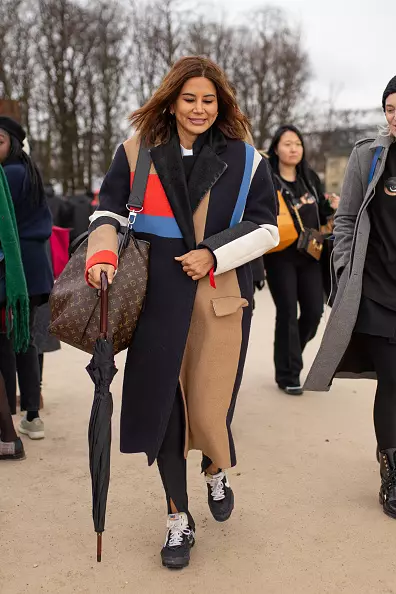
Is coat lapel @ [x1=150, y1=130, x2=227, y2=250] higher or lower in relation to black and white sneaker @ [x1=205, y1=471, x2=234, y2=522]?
higher

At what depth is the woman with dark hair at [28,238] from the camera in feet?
13.9

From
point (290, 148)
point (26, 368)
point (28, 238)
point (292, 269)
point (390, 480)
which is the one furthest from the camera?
point (292, 269)

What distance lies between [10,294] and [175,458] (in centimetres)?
157

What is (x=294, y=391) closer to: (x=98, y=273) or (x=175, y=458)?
(x=175, y=458)

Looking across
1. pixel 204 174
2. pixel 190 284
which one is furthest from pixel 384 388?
pixel 204 174

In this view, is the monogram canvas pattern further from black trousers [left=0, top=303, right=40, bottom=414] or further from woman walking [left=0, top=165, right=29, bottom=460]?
black trousers [left=0, top=303, right=40, bottom=414]

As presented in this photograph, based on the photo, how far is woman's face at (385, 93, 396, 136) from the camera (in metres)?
3.14

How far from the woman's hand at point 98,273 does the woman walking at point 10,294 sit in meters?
1.39

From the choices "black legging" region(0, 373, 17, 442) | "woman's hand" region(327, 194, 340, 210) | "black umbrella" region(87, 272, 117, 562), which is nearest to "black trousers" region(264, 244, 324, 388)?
"woman's hand" region(327, 194, 340, 210)

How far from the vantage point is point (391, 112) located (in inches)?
125

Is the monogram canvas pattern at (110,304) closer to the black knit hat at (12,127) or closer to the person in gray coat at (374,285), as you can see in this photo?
the person in gray coat at (374,285)

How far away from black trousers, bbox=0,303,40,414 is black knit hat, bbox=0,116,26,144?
1014mm

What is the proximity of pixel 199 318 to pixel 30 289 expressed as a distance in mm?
1874

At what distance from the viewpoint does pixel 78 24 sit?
24.9 metres
